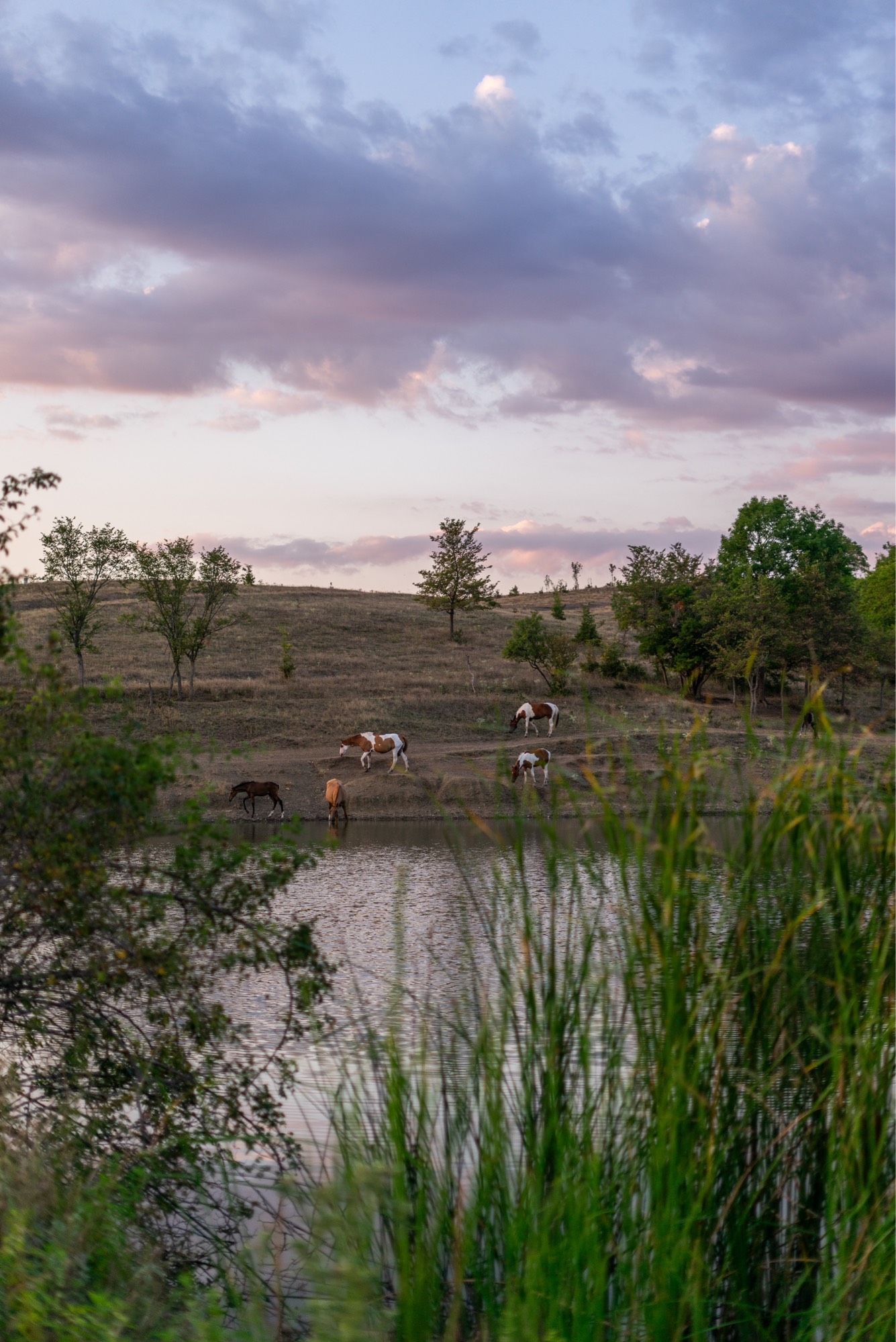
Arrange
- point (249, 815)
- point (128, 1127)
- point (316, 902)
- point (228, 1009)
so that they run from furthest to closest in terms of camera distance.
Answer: point (249, 815), point (316, 902), point (228, 1009), point (128, 1127)

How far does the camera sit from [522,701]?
1639 inches

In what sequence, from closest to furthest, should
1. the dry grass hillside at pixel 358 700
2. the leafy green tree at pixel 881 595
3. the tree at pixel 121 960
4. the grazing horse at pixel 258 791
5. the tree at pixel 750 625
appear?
the tree at pixel 121 960 → the grazing horse at pixel 258 791 → the dry grass hillside at pixel 358 700 → the tree at pixel 750 625 → the leafy green tree at pixel 881 595

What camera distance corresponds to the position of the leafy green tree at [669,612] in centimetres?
4519

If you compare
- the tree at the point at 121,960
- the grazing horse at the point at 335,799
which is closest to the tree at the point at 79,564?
the grazing horse at the point at 335,799

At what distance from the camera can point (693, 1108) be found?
11.3 ft

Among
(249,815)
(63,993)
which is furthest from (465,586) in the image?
(63,993)

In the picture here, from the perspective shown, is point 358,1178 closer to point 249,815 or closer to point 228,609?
point 249,815

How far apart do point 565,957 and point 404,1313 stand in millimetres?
1217

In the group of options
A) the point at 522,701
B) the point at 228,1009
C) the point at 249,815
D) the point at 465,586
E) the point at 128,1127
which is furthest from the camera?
the point at 465,586

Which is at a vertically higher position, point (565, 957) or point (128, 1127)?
point (565, 957)

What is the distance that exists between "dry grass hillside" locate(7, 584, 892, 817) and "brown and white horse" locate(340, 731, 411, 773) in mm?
437

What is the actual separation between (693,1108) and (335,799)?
24.1 metres

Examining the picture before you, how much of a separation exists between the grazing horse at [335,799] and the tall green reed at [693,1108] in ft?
77.1

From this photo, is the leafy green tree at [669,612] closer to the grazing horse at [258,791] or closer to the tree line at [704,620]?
the tree line at [704,620]
